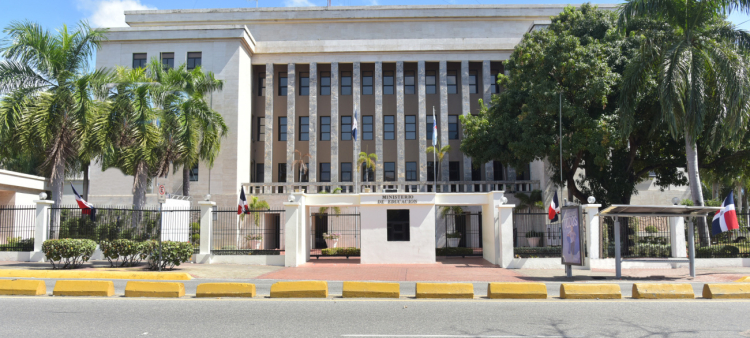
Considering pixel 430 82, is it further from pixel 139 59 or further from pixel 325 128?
pixel 139 59

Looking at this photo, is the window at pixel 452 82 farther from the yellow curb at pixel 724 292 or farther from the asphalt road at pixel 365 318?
the asphalt road at pixel 365 318

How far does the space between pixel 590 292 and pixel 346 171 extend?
83.4 feet

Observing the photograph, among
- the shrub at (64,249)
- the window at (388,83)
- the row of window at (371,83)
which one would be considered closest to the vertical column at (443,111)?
the row of window at (371,83)

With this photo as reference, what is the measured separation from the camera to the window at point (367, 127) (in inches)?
1431

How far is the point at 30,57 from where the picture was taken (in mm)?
21797

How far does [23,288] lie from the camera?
11945mm

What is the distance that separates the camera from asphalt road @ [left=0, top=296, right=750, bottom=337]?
26.8 feet

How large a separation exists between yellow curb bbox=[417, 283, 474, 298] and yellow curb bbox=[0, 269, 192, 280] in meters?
8.50

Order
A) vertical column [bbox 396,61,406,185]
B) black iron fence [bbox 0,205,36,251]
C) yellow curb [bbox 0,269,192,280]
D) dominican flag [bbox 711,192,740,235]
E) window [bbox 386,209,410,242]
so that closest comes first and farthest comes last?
1. yellow curb [bbox 0,269,192,280]
2. dominican flag [bbox 711,192,740,235]
3. black iron fence [bbox 0,205,36,251]
4. window [bbox 386,209,410,242]
5. vertical column [bbox 396,61,406,185]

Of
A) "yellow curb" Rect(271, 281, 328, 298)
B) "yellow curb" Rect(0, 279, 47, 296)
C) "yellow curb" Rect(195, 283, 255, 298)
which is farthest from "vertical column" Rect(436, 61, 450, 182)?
"yellow curb" Rect(0, 279, 47, 296)

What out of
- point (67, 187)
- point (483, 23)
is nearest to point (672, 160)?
point (483, 23)

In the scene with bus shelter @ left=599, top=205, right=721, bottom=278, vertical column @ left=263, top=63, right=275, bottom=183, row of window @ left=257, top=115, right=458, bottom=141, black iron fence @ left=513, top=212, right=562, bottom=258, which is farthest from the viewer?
row of window @ left=257, top=115, right=458, bottom=141

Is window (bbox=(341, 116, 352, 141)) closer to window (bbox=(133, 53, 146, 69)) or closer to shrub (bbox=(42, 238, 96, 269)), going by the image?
window (bbox=(133, 53, 146, 69))

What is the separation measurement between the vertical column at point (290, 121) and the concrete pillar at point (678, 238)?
22017 millimetres
